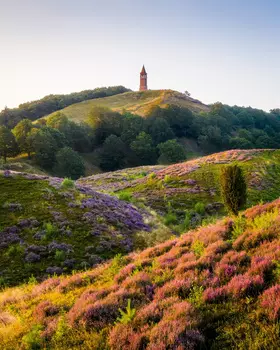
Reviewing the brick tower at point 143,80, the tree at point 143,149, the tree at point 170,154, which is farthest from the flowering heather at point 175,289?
the brick tower at point 143,80

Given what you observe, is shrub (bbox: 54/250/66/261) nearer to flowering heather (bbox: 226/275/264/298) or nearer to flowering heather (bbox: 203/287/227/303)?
flowering heather (bbox: 203/287/227/303)

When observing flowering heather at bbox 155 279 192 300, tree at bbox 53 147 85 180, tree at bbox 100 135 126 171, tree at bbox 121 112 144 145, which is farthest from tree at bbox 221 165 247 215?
tree at bbox 121 112 144 145

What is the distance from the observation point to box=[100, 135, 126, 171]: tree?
84.6 meters

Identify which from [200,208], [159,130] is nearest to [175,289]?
[200,208]

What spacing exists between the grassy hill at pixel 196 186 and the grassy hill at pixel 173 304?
15.0m

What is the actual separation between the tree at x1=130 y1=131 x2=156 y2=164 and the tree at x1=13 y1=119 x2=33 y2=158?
30.7m

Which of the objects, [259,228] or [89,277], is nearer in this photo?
[259,228]

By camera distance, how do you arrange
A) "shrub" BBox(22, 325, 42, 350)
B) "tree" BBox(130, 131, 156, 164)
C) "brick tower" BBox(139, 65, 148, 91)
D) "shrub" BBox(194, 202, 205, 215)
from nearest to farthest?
"shrub" BBox(22, 325, 42, 350) < "shrub" BBox(194, 202, 205, 215) < "tree" BBox(130, 131, 156, 164) < "brick tower" BBox(139, 65, 148, 91)

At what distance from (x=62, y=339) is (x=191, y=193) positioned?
26.0 metres

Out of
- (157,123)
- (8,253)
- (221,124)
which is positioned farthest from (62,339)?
(221,124)

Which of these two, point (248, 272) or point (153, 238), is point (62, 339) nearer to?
Answer: point (248, 272)

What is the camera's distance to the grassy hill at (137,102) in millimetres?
131188

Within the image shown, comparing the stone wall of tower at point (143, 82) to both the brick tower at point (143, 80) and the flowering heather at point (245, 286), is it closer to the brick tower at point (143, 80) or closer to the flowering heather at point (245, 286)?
the brick tower at point (143, 80)

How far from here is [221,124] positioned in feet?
397
